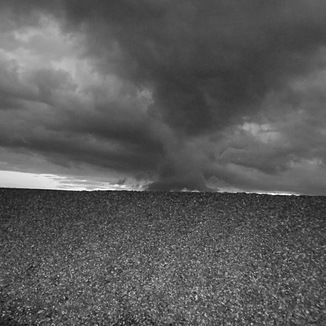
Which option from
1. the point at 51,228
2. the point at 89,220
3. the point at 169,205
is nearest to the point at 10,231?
the point at 51,228

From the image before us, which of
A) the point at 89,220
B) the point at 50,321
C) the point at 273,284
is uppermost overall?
the point at 89,220

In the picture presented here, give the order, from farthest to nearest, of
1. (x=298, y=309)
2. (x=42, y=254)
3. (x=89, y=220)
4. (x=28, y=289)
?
(x=89, y=220)
(x=42, y=254)
(x=28, y=289)
(x=298, y=309)

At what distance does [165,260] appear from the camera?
8.33 metres

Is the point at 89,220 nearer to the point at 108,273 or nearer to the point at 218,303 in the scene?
the point at 108,273

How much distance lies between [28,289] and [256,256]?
5215 millimetres

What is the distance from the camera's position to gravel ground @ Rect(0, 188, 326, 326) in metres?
6.99

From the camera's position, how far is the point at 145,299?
7.27 metres

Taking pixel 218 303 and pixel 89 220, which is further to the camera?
pixel 89 220

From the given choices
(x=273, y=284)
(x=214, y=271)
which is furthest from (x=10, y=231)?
(x=273, y=284)

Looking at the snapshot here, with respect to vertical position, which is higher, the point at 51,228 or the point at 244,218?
the point at 244,218

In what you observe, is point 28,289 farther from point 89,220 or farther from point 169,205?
point 169,205

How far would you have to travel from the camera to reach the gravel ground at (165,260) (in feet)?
22.9

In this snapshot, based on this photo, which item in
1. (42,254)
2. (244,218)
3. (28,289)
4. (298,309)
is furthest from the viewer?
(244,218)

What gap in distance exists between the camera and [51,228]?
10.2 metres
